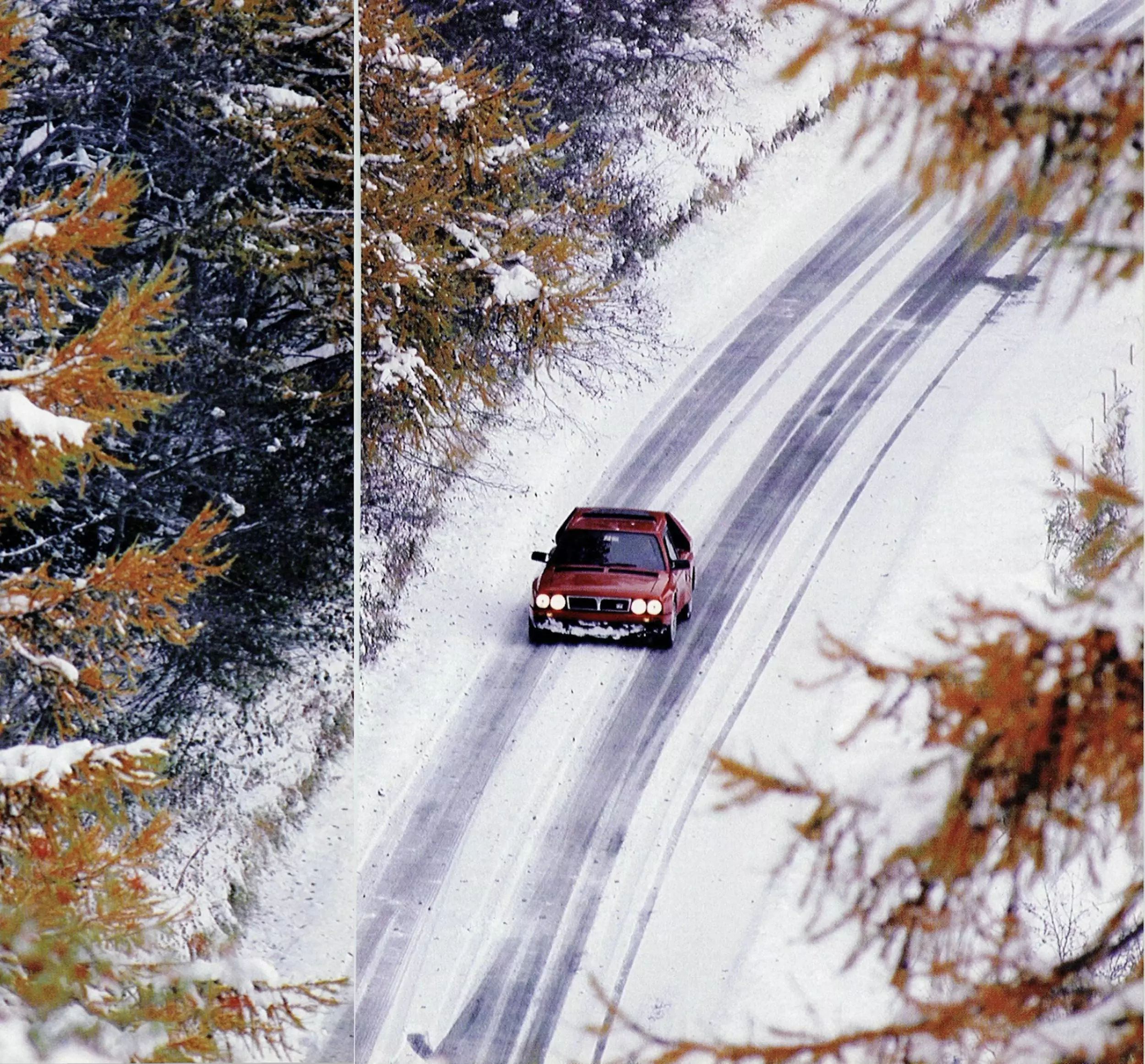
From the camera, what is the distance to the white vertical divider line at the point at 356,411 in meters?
5.55

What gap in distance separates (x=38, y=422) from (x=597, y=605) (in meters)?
2.04

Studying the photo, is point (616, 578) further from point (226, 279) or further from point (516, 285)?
point (226, 279)

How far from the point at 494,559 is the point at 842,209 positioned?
1.85 metres

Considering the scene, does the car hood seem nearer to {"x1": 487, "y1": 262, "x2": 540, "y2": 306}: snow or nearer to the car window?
the car window

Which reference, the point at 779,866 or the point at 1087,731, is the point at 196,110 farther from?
the point at 1087,731

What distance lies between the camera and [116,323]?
194 inches

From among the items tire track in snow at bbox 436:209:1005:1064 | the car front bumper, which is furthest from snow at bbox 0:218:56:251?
tire track in snow at bbox 436:209:1005:1064

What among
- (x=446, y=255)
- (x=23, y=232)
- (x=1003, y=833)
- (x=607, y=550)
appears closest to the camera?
(x=1003, y=833)

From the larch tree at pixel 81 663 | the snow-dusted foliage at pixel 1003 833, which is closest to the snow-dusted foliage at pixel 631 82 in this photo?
the larch tree at pixel 81 663

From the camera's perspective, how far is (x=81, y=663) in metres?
4.93

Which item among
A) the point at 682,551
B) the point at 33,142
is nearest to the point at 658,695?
the point at 682,551

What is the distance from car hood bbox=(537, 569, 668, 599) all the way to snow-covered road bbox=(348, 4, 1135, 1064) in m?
0.18

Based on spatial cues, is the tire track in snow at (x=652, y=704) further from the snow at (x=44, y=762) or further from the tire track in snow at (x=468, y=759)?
the snow at (x=44, y=762)

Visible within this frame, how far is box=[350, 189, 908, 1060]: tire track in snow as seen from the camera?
5.48 meters
